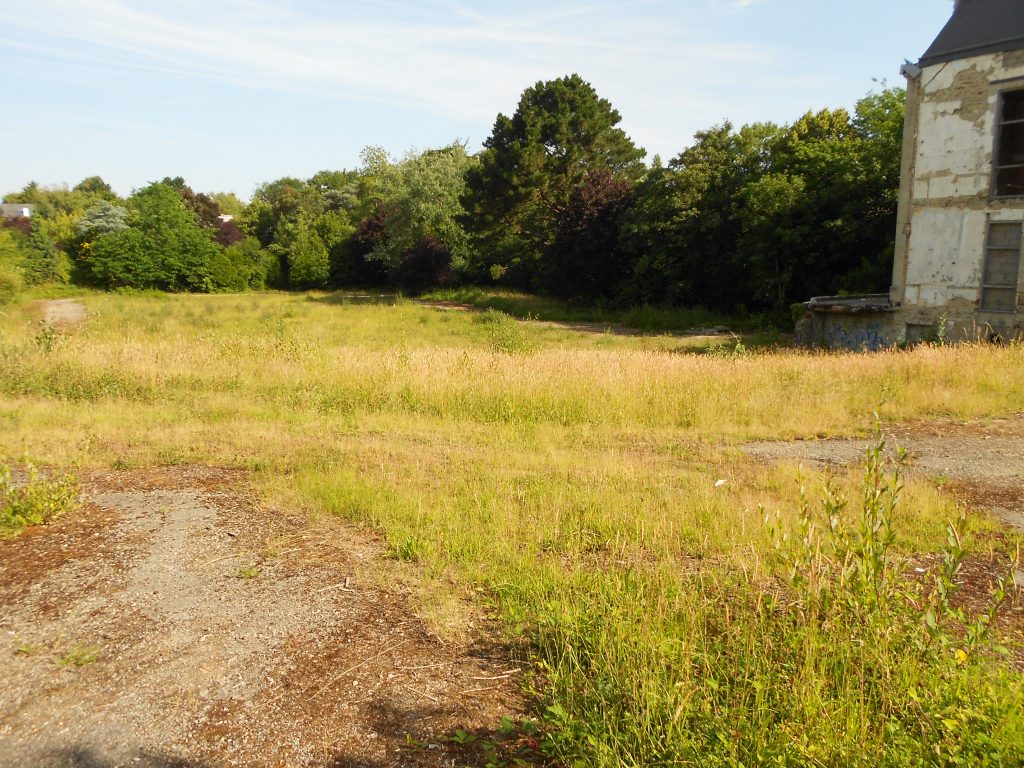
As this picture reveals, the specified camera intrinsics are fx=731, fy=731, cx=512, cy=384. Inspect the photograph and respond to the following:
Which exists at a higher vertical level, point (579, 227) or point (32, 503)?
point (579, 227)

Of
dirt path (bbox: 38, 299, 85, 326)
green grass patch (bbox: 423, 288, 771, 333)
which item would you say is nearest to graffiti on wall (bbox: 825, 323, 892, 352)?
green grass patch (bbox: 423, 288, 771, 333)

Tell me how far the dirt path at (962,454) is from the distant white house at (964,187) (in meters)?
8.71

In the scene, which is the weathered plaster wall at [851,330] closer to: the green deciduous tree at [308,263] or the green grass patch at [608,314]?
the green grass patch at [608,314]

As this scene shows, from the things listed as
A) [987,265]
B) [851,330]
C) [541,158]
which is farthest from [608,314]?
[987,265]

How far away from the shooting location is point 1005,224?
659 inches

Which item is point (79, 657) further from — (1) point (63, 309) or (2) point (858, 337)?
(1) point (63, 309)

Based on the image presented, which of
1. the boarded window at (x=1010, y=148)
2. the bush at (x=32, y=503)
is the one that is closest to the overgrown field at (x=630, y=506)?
the bush at (x=32, y=503)

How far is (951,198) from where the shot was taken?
17531mm

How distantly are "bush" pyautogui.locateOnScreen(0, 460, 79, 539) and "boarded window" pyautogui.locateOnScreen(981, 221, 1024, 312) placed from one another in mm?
18534

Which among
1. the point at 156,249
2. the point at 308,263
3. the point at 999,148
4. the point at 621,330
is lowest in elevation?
the point at 621,330

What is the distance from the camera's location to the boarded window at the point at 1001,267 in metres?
16.6

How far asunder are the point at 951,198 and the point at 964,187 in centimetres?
35

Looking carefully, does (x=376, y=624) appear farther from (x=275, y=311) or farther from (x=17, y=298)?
(x=17, y=298)

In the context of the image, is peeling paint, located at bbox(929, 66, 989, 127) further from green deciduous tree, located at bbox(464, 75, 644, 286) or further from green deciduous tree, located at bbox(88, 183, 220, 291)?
green deciduous tree, located at bbox(88, 183, 220, 291)
